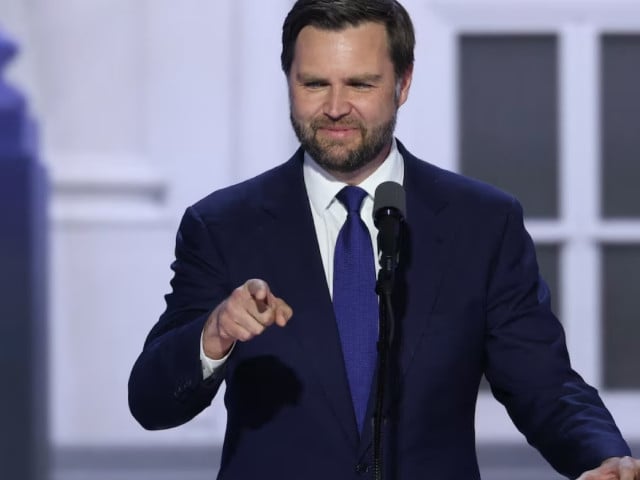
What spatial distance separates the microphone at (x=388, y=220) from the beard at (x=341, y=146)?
0.27 metres

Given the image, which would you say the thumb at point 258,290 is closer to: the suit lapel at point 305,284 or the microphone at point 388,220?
the microphone at point 388,220

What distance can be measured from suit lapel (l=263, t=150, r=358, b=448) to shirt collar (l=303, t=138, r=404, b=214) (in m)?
0.02

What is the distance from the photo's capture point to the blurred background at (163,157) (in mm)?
3365

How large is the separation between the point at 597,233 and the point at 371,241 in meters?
1.71

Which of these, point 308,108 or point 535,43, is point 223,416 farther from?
point 308,108

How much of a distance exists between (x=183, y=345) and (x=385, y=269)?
362 mm

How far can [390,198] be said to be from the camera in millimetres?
1658

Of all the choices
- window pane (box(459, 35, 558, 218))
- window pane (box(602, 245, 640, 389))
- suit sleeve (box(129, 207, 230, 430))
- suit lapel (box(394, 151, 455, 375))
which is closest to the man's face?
suit lapel (box(394, 151, 455, 375))

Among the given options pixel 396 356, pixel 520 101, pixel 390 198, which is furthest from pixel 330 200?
pixel 520 101

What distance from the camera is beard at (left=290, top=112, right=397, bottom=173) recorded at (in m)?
1.94

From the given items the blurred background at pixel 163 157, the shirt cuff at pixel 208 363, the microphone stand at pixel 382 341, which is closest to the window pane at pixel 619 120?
the blurred background at pixel 163 157

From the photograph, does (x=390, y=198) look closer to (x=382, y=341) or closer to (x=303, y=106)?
(x=382, y=341)

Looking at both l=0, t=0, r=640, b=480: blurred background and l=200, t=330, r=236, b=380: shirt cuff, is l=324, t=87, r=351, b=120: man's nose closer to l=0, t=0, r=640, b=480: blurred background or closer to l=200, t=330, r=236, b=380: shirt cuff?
l=200, t=330, r=236, b=380: shirt cuff

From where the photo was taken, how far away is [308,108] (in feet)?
6.36
